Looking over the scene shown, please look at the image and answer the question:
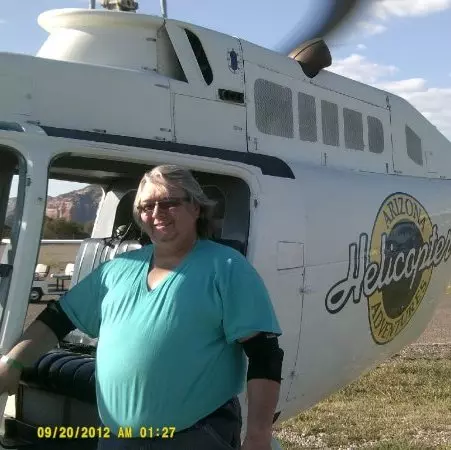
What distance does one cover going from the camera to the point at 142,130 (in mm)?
3639

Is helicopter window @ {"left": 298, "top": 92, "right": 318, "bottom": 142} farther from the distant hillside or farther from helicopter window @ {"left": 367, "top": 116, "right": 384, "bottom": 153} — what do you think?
the distant hillside

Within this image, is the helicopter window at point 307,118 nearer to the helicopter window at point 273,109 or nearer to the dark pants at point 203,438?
the helicopter window at point 273,109

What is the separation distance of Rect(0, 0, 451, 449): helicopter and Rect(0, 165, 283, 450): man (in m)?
0.56

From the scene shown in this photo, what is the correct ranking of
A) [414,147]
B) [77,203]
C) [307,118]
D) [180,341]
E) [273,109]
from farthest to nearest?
[77,203]
[414,147]
[307,118]
[273,109]
[180,341]

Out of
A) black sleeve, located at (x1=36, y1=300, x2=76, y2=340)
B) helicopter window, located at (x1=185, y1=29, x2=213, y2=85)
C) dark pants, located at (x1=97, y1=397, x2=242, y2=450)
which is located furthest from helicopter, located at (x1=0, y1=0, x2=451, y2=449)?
dark pants, located at (x1=97, y1=397, x2=242, y2=450)

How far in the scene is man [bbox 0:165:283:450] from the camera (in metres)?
2.21

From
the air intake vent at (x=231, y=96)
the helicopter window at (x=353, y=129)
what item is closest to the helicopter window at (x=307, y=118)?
the helicopter window at (x=353, y=129)

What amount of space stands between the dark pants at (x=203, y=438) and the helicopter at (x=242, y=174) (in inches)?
26.3

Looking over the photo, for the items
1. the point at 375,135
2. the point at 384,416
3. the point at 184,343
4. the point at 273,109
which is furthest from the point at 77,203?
the point at 184,343

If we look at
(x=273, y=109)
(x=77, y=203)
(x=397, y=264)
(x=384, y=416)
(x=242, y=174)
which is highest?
(x=77, y=203)

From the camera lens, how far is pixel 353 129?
4.97 m

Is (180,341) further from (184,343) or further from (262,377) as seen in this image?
(262,377)

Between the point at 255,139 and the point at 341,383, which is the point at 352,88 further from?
the point at 341,383

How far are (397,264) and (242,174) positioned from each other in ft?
5.17
